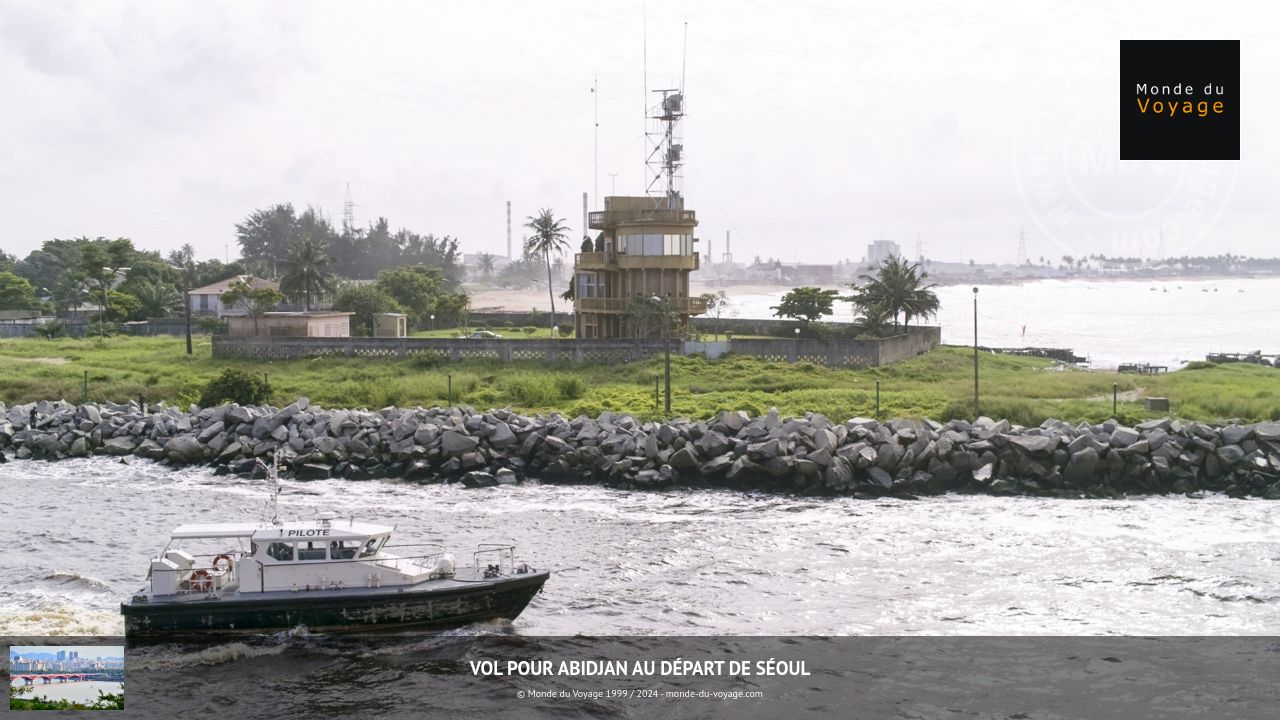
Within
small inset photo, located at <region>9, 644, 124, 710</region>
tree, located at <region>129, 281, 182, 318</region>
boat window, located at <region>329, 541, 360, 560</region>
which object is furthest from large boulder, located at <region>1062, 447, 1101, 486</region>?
tree, located at <region>129, 281, 182, 318</region>

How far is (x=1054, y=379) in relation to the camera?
66.9 m

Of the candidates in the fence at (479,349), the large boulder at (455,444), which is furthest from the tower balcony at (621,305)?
the large boulder at (455,444)

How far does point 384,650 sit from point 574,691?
5.28 metres

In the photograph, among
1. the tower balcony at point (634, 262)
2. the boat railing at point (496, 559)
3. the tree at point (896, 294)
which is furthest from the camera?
the tree at point (896, 294)

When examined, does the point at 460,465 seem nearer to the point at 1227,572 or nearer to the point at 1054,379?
the point at 1227,572

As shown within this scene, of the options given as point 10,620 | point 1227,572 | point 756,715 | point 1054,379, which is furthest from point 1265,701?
point 1054,379

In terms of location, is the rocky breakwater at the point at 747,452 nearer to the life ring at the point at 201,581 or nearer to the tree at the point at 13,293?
the life ring at the point at 201,581

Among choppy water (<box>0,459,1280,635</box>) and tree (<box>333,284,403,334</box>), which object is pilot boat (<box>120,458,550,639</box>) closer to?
choppy water (<box>0,459,1280,635</box>)

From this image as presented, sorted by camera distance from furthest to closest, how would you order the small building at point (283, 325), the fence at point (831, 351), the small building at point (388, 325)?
the small building at point (388, 325), the small building at point (283, 325), the fence at point (831, 351)

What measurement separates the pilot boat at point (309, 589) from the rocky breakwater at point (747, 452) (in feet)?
53.1

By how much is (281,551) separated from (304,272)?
79.2 metres

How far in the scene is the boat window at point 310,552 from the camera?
29.1 m

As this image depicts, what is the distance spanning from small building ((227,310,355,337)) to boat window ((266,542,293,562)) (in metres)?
53.5

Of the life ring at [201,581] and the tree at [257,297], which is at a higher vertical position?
the tree at [257,297]
